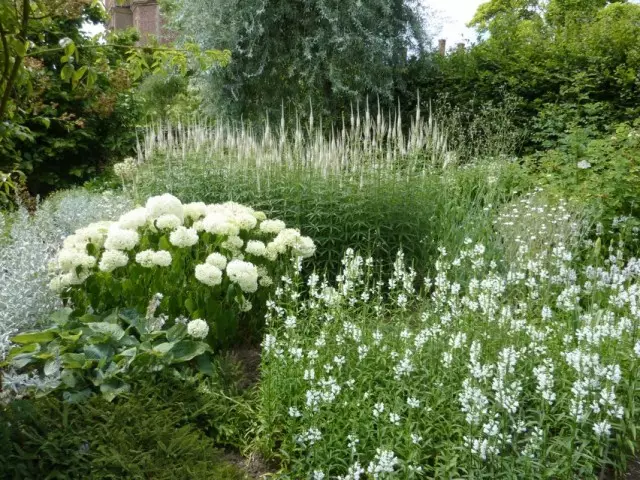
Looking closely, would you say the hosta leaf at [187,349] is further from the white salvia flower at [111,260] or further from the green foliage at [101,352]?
the white salvia flower at [111,260]

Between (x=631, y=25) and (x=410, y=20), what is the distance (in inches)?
157

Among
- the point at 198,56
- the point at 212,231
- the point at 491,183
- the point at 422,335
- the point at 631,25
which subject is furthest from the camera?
the point at 631,25

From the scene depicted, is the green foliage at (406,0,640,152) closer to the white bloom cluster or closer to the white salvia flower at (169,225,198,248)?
the white bloom cluster

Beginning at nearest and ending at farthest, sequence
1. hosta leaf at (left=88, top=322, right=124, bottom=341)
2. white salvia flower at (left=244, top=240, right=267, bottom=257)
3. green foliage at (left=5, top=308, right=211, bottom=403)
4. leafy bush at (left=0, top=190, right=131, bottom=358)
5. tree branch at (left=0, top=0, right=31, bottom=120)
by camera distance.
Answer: tree branch at (left=0, top=0, right=31, bottom=120)
green foliage at (left=5, top=308, right=211, bottom=403)
hosta leaf at (left=88, top=322, right=124, bottom=341)
leafy bush at (left=0, top=190, right=131, bottom=358)
white salvia flower at (left=244, top=240, right=267, bottom=257)

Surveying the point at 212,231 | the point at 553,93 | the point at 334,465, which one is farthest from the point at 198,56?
the point at 553,93

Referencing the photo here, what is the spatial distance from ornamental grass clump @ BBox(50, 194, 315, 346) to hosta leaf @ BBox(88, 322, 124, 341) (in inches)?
21.1

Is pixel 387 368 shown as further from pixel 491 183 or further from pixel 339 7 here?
pixel 339 7

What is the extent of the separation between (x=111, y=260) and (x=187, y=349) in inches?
32.7

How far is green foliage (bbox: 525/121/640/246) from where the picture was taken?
677cm

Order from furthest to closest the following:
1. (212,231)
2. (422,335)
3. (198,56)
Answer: (212,231) < (422,335) < (198,56)

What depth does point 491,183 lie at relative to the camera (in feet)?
25.2

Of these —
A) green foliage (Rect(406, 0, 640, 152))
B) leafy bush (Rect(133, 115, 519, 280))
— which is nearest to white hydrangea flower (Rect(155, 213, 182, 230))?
leafy bush (Rect(133, 115, 519, 280))

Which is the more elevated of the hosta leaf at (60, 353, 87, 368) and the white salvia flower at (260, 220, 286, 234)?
the white salvia flower at (260, 220, 286, 234)

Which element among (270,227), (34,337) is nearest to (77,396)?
(34,337)
